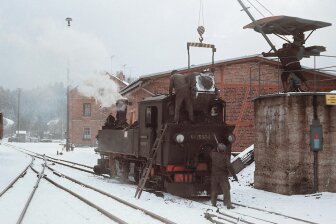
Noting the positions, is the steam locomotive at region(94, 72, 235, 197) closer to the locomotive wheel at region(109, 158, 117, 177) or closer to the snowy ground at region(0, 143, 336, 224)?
the snowy ground at region(0, 143, 336, 224)

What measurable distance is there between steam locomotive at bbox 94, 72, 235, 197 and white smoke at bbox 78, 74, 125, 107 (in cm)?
656

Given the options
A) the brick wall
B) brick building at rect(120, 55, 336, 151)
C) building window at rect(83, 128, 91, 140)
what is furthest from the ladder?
building window at rect(83, 128, 91, 140)

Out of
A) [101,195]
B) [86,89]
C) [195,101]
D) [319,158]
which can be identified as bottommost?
[101,195]

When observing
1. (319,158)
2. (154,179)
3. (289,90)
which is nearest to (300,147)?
(319,158)

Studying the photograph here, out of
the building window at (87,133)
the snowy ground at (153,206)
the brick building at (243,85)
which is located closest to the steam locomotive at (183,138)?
the snowy ground at (153,206)

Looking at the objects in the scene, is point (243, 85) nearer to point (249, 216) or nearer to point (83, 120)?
point (249, 216)

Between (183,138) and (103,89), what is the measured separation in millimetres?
9928

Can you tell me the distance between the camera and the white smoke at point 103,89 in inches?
771

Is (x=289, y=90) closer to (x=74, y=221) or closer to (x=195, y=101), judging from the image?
(x=195, y=101)

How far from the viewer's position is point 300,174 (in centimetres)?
1160

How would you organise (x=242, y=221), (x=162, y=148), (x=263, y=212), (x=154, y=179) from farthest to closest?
(x=154, y=179) < (x=162, y=148) < (x=263, y=212) < (x=242, y=221)

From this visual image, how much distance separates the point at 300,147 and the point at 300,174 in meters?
0.71

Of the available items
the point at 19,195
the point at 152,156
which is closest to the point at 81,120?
the point at 19,195

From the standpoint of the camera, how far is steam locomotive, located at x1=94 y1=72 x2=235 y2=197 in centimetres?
1130
